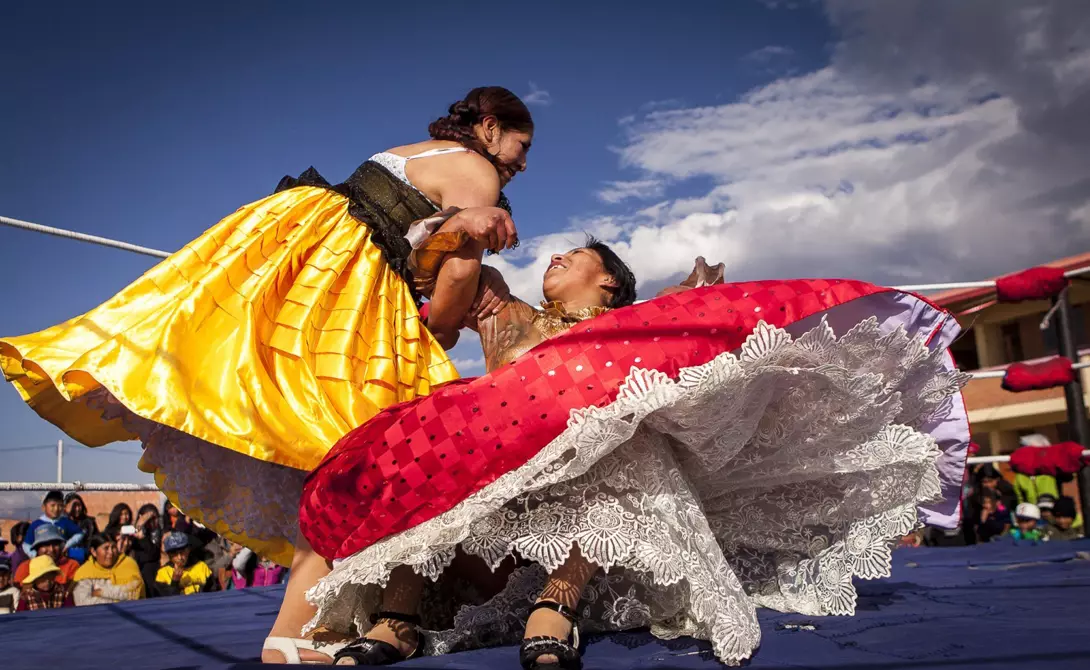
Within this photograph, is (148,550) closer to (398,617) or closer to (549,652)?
(398,617)

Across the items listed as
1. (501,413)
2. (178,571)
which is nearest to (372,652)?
(501,413)

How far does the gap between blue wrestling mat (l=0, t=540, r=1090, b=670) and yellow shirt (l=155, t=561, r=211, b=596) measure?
1.88 m

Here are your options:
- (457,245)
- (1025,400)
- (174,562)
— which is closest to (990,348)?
(1025,400)

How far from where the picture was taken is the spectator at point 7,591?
12.2ft

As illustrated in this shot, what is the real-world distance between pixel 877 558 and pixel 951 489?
47cm

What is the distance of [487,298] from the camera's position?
6.08 ft

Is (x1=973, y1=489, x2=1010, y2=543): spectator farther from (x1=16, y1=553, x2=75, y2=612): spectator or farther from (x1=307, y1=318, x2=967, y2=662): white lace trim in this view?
(x1=16, y1=553, x2=75, y2=612): spectator

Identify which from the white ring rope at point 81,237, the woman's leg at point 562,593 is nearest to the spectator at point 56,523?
the white ring rope at point 81,237

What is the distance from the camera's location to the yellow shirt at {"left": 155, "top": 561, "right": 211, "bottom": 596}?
450 centimetres

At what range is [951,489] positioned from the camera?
1915 millimetres

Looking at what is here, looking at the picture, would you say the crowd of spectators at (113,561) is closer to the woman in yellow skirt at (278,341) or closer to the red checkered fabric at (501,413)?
the woman in yellow skirt at (278,341)

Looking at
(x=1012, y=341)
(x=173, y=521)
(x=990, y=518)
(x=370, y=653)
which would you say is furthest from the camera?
(x=1012, y=341)

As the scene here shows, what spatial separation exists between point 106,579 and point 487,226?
3.48m

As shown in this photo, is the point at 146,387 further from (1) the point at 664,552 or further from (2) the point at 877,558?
(2) the point at 877,558
